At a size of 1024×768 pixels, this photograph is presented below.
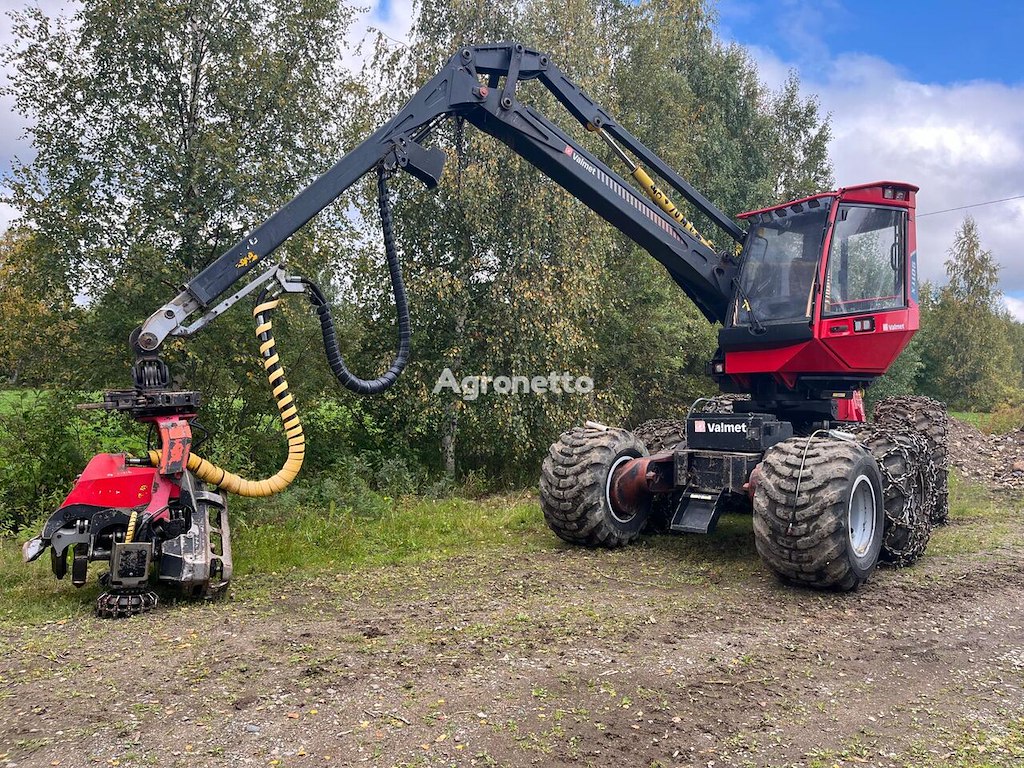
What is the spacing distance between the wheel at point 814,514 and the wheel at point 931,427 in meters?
1.74

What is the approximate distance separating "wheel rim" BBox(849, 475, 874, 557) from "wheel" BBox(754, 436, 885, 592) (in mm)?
11

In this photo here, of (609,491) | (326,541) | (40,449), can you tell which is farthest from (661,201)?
(40,449)

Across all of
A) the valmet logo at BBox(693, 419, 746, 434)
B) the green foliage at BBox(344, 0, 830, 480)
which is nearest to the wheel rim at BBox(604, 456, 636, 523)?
the valmet logo at BBox(693, 419, 746, 434)

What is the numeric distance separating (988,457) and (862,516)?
10.0 meters

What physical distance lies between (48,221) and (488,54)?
5.16m

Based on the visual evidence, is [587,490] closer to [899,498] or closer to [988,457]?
[899,498]

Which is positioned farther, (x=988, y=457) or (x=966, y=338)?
(x=966, y=338)

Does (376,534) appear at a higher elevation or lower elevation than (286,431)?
lower

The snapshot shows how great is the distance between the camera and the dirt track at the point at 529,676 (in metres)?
3.30

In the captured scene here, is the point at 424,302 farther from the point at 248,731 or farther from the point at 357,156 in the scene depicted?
the point at 248,731

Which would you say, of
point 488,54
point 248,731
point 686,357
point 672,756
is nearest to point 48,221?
point 488,54

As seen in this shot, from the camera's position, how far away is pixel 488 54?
21.7ft

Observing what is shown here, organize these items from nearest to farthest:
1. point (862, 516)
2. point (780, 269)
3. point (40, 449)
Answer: point (862, 516) → point (780, 269) → point (40, 449)

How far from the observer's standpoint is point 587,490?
22.2 feet
